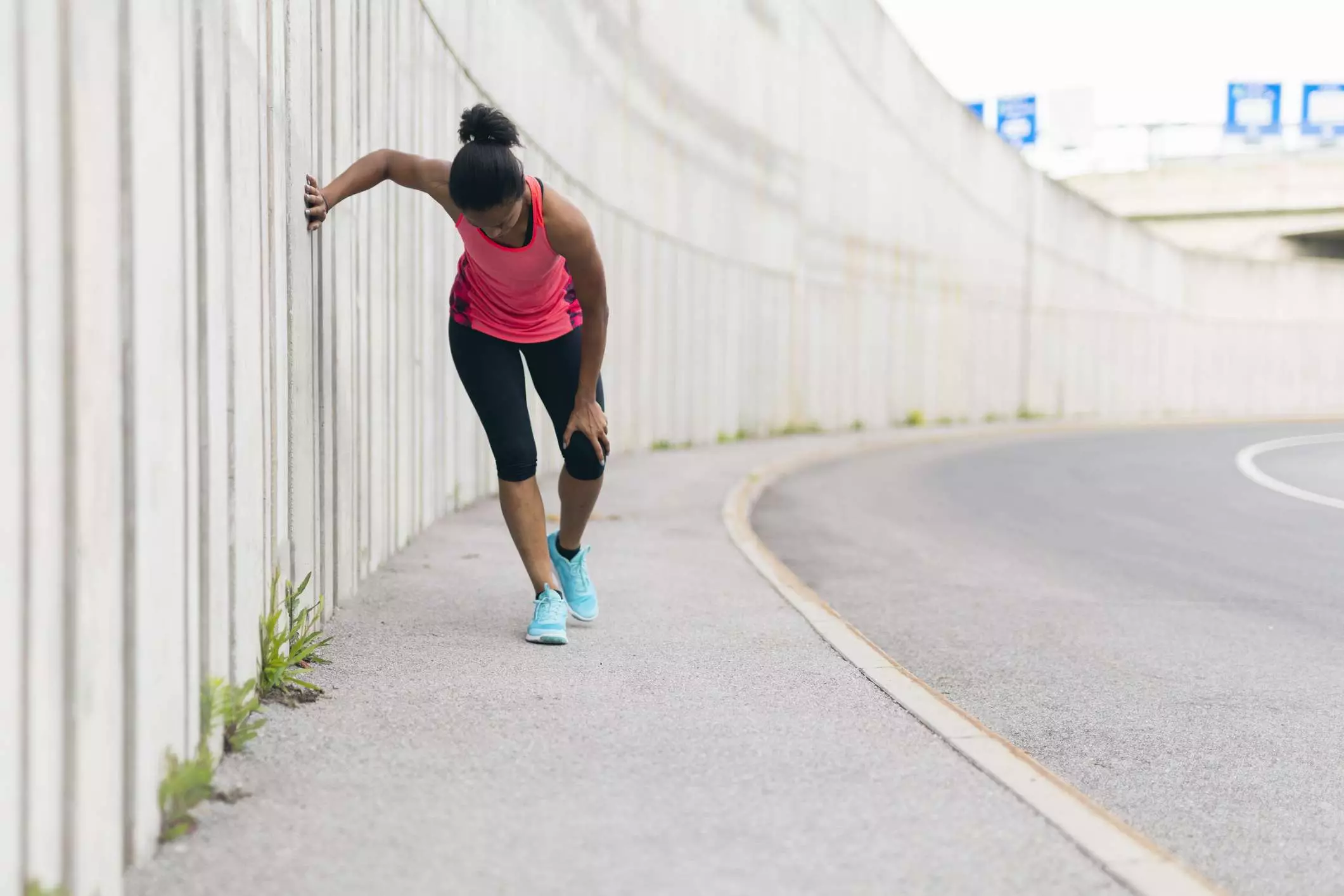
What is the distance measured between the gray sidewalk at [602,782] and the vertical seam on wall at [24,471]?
47 centimetres

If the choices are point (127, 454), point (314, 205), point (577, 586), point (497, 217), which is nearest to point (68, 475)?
point (127, 454)

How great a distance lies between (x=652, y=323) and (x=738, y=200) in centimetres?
370

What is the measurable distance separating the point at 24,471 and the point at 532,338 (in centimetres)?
271

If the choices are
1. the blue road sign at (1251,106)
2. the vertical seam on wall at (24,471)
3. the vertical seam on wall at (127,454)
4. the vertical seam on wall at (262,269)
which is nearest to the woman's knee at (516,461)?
the vertical seam on wall at (262,269)

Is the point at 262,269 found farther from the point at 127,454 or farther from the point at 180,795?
the point at 180,795

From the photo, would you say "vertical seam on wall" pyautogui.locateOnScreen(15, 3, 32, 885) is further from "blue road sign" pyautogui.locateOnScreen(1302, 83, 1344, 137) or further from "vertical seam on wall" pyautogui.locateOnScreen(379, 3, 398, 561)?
"blue road sign" pyautogui.locateOnScreen(1302, 83, 1344, 137)

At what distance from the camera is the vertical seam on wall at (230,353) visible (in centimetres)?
300

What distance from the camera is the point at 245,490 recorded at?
3.23 meters

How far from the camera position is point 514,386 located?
4.57m

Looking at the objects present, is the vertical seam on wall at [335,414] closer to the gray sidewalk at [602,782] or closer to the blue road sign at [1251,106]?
the gray sidewalk at [602,782]

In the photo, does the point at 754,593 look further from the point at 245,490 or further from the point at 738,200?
the point at 738,200

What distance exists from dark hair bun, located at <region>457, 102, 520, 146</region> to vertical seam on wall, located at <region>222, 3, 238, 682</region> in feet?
3.08

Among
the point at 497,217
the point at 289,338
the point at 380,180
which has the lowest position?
the point at 289,338

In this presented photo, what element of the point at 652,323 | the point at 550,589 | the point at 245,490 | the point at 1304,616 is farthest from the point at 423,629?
the point at 652,323
